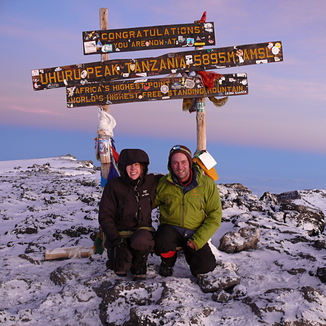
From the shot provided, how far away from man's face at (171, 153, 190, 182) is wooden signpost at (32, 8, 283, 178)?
4.82 feet

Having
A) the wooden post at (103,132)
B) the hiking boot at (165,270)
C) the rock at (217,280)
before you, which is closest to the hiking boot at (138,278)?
the hiking boot at (165,270)

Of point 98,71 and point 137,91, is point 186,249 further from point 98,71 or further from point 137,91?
point 98,71

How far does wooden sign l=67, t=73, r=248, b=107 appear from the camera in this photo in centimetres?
523

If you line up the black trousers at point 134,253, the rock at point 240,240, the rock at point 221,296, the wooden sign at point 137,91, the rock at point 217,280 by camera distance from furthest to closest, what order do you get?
the wooden sign at point 137,91
the rock at point 240,240
the black trousers at point 134,253
the rock at point 217,280
the rock at point 221,296

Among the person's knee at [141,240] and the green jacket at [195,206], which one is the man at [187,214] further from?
the person's knee at [141,240]

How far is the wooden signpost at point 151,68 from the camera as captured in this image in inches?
206

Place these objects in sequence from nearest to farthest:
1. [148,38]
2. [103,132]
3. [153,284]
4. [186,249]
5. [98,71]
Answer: [153,284] < [186,249] < [103,132] < [98,71] < [148,38]

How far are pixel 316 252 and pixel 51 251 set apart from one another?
13.5 feet

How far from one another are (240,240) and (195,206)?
145 cm

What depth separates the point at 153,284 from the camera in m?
3.75

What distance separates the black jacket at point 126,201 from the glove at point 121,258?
0.15 m

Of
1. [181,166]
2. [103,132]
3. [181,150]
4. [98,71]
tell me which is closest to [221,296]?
[181,166]

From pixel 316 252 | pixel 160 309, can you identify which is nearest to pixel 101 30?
pixel 160 309

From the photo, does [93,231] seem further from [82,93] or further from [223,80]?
[223,80]
